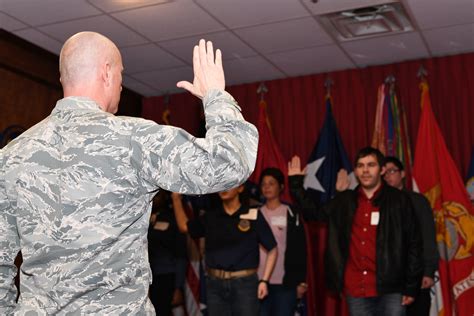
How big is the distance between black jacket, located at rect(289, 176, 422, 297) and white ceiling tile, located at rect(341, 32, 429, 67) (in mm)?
1679

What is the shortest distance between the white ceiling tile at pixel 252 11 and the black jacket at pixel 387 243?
145 cm

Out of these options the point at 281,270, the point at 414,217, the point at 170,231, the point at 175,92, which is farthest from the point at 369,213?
the point at 175,92

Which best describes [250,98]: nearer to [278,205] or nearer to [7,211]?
[278,205]

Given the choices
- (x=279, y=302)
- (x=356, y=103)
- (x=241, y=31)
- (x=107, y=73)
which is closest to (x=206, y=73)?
(x=107, y=73)

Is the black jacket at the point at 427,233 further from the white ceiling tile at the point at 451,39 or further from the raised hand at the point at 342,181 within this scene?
the white ceiling tile at the point at 451,39

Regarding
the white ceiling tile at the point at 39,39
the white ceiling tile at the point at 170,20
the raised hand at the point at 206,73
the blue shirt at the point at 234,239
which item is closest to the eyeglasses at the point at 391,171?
the blue shirt at the point at 234,239

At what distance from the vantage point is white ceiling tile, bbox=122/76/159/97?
6.27 metres

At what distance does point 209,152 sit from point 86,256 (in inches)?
14.7

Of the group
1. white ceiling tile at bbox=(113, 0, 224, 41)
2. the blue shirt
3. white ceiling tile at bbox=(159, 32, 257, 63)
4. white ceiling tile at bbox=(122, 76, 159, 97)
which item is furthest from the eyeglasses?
white ceiling tile at bbox=(122, 76, 159, 97)

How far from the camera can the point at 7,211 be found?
58.4 inches

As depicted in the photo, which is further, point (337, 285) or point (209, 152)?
point (337, 285)

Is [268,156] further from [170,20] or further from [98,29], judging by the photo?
[98,29]

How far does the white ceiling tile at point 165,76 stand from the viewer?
596 cm

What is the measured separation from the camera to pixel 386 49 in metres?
5.48
